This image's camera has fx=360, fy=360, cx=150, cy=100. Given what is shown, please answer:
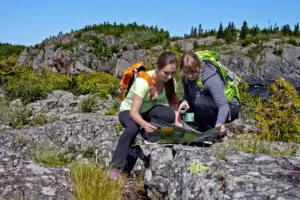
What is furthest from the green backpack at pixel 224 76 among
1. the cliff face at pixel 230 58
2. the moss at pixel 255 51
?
the moss at pixel 255 51

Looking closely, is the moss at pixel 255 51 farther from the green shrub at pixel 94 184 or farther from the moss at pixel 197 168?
the moss at pixel 197 168

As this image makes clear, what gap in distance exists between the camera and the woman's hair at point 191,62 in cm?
434

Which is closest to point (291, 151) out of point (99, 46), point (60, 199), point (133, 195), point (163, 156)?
point (163, 156)

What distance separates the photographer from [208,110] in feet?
15.4

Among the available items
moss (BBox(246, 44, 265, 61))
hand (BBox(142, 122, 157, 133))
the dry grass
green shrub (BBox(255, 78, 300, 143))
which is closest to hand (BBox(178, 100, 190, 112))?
hand (BBox(142, 122, 157, 133))

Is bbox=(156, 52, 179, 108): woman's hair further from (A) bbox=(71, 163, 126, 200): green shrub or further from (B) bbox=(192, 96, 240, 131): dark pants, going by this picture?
(A) bbox=(71, 163, 126, 200): green shrub

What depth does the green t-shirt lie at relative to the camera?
4047mm

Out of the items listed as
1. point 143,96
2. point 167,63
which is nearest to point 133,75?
point 143,96

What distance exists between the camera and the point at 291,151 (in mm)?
4078

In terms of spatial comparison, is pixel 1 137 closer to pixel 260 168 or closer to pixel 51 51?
pixel 260 168

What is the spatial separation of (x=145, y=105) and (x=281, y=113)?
3300 mm

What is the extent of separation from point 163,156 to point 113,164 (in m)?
0.57

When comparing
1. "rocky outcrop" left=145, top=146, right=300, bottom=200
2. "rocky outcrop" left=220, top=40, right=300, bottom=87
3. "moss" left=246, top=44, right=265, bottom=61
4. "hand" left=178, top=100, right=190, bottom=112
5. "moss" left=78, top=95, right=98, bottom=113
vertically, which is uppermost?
"moss" left=246, top=44, right=265, bottom=61

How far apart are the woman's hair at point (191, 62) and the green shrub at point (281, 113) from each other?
8.73 ft
